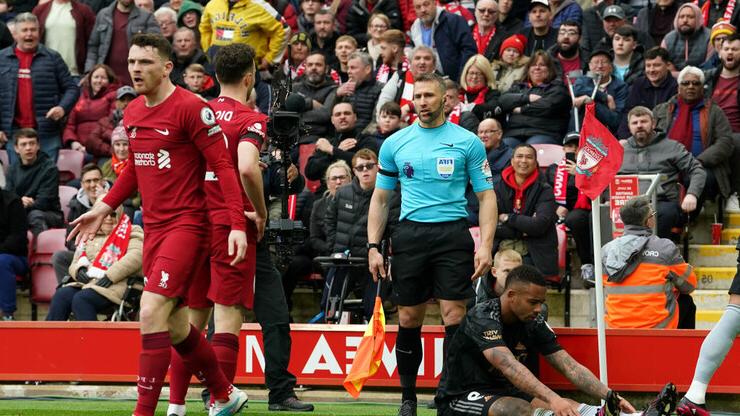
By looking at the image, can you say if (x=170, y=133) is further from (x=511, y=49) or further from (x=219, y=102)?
(x=511, y=49)

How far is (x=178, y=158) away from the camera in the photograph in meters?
7.74

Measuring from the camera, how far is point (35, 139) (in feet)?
48.3

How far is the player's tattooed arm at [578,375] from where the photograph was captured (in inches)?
310

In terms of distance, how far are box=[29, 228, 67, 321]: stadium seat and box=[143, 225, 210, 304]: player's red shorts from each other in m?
6.53

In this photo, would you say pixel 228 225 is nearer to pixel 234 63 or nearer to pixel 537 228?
pixel 234 63

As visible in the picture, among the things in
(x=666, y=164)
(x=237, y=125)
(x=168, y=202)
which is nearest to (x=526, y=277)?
(x=237, y=125)

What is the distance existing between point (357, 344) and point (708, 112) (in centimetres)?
526

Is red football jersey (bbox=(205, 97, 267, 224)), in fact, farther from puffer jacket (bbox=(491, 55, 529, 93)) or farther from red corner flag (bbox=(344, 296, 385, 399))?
puffer jacket (bbox=(491, 55, 529, 93))

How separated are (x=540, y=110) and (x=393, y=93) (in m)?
1.71

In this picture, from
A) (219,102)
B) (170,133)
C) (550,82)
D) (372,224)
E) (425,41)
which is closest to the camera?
(170,133)

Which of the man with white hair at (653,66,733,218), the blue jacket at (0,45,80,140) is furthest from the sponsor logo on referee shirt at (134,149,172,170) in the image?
the blue jacket at (0,45,80,140)

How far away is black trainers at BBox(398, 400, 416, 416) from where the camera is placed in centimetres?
866

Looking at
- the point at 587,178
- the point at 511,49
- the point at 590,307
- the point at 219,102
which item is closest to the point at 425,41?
the point at 511,49

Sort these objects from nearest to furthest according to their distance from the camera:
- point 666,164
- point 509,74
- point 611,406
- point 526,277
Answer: point 611,406 → point 526,277 → point 666,164 → point 509,74
